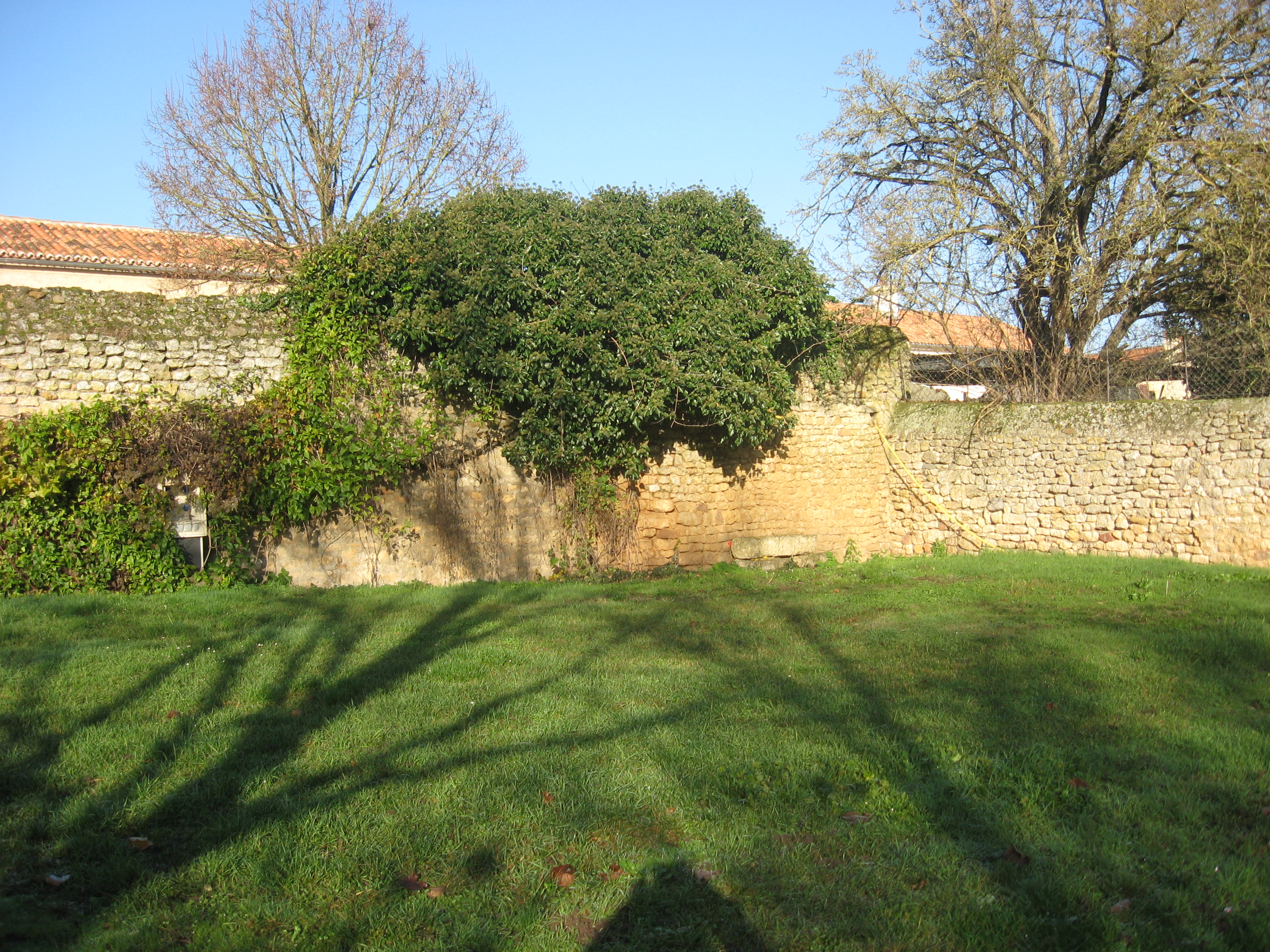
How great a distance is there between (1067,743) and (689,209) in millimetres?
8618

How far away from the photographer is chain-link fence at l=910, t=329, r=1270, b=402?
1250 centimetres

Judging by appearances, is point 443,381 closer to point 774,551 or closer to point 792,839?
point 774,551

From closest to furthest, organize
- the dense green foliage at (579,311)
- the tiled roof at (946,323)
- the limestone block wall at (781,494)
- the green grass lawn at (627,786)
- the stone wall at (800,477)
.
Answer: the green grass lawn at (627,786) → the stone wall at (800,477) → the dense green foliage at (579,311) → the limestone block wall at (781,494) → the tiled roof at (946,323)

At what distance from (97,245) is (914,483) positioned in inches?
658

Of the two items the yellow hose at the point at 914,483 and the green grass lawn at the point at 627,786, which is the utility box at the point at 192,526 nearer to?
the green grass lawn at the point at 627,786

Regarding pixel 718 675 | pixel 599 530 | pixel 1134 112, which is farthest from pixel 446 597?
pixel 1134 112

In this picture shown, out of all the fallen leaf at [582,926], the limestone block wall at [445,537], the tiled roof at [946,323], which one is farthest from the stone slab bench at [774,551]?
the fallen leaf at [582,926]

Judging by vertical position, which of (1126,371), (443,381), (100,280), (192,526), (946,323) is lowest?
(192,526)

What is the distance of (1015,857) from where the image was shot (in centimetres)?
361

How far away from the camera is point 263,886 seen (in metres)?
3.37

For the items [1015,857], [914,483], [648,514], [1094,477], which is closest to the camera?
[1015,857]

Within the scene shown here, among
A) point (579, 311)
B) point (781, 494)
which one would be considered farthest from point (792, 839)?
point (781, 494)

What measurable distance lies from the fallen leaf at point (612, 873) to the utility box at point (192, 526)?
23.0 ft

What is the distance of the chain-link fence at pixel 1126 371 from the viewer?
41.0ft
